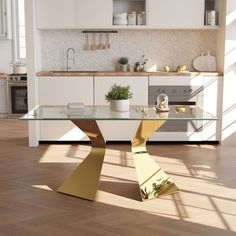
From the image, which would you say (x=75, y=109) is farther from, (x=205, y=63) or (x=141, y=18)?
(x=205, y=63)

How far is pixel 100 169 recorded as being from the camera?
15.5 feet

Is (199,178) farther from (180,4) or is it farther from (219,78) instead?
(180,4)

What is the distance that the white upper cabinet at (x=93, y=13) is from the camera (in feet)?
23.3

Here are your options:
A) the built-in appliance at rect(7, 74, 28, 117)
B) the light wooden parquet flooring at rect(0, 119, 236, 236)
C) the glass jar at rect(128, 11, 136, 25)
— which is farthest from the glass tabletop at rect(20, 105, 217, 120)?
the built-in appliance at rect(7, 74, 28, 117)

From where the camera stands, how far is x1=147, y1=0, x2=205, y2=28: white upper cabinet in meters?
7.10

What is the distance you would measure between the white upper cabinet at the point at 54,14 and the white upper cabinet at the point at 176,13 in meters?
1.14

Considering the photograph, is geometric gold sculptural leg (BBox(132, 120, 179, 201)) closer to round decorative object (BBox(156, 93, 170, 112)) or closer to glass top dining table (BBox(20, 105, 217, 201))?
glass top dining table (BBox(20, 105, 217, 201))

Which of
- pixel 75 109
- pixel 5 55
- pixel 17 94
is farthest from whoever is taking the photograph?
pixel 5 55

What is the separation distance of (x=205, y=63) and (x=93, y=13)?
187cm

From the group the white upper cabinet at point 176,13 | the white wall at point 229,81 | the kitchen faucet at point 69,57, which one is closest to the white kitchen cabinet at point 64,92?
the kitchen faucet at point 69,57

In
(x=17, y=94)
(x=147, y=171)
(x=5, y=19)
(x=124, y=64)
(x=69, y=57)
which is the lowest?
(x=147, y=171)

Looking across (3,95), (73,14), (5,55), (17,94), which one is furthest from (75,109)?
(5,55)

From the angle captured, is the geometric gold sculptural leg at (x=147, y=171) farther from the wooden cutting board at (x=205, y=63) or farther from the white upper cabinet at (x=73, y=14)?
the wooden cutting board at (x=205, y=63)

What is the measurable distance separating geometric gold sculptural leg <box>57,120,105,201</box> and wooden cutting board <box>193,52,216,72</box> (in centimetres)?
333
